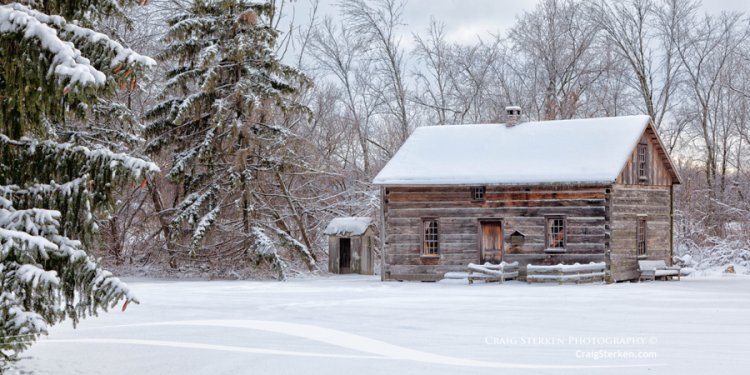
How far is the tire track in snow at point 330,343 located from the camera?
46.0 ft

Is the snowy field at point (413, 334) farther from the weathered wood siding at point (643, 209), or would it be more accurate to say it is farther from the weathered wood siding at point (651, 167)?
the weathered wood siding at point (651, 167)

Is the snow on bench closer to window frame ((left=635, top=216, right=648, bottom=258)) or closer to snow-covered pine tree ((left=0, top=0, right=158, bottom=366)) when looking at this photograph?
window frame ((left=635, top=216, right=648, bottom=258))

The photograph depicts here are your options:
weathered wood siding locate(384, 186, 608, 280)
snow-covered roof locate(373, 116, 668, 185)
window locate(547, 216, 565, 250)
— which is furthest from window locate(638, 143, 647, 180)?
window locate(547, 216, 565, 250)

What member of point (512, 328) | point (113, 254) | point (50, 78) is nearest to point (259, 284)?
point (113, 254)

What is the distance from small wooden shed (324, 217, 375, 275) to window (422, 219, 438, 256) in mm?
4535

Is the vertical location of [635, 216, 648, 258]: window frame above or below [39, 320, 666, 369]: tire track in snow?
above

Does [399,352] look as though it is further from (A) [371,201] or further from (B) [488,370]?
(A) [371,201]

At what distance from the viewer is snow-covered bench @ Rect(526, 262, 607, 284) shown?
29688mm

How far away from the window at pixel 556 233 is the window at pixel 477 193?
7.97ft

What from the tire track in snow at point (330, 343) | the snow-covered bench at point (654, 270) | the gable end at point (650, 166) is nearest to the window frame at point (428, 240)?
the gable end at point (650, 166)

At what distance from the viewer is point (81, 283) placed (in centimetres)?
1106

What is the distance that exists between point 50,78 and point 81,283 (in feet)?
8.04

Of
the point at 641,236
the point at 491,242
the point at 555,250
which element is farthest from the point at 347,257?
the point at 641,236

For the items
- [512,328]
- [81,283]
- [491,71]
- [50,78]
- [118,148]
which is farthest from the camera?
[491,71]
